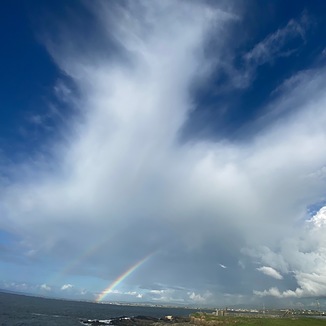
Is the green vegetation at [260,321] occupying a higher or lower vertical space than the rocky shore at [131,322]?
lower

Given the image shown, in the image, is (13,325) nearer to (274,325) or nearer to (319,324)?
(274,325)

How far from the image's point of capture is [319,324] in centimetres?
8706

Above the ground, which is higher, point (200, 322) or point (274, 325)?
point (200, 322)

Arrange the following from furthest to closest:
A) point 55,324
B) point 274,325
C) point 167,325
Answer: point 167,325 → point 55,324 → point 274,325

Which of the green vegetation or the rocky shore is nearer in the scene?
the green vegetation

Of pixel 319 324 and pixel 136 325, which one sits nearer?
pixel 319 324

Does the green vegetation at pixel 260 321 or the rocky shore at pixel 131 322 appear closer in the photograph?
the green vegetation at pixel 260 321

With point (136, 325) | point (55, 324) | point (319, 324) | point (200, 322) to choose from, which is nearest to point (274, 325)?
point (319, 324)

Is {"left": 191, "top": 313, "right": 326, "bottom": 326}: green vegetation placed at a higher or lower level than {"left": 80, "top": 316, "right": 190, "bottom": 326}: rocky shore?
lower

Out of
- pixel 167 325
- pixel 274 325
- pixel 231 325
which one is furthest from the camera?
pixel 167 325

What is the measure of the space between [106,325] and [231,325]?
47425 millimetres

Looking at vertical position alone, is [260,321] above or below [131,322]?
below

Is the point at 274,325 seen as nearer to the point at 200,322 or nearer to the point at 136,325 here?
the point at 200,322

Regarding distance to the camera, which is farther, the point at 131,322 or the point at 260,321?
the point at 131,322
